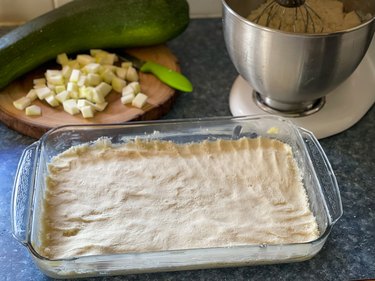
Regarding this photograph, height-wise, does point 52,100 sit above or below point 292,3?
below

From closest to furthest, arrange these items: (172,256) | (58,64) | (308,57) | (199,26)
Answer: (172,256)
(308,57)
(58,64)
(199,26)

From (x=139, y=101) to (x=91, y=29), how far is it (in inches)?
6.6

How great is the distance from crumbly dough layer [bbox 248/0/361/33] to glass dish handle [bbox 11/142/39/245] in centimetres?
41

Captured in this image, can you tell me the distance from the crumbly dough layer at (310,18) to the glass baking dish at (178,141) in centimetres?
16

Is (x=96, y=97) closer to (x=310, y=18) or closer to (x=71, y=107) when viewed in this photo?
(x=71, y=107)

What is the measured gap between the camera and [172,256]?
2.42 ft

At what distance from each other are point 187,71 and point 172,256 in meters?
0.46

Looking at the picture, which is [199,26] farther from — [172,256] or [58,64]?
[172,256]

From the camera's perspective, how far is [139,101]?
38.9 inches

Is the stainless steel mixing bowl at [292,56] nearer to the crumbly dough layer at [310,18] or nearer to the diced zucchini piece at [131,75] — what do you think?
the crumbly dough layer at [310,18]

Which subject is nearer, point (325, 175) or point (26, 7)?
point (325, 175)

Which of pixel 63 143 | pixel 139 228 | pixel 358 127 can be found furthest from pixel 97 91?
pixel 358 127

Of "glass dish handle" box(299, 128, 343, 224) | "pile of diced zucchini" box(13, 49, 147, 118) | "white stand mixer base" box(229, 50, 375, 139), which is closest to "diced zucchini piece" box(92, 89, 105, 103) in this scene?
"pile of diced zucchini" box(13, 49, 147, 118)

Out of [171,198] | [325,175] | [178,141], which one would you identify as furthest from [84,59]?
[325,175]
